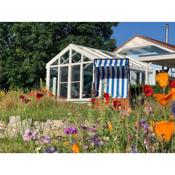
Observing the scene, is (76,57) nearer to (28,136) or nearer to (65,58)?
(65,58)

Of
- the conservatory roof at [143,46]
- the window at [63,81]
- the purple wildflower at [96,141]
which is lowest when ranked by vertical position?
the purple wildflower at [96,141]

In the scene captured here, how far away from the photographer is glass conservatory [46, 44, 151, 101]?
1645 cm

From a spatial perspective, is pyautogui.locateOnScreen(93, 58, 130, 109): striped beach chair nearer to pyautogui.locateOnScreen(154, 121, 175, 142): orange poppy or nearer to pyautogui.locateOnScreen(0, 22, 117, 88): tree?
pyautogui.locateOnScreen(0, 22, 117, 88): tree

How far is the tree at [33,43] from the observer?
18.7 m

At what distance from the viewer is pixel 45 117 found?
27.1 ft

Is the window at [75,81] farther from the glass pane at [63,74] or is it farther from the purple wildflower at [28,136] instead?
the purple wildflower at [28,136]

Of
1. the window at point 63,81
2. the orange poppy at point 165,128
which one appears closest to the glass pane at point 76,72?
the window at point 63,81

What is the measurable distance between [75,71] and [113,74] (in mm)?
3657

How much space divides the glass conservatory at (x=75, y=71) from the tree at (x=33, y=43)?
114 cm
